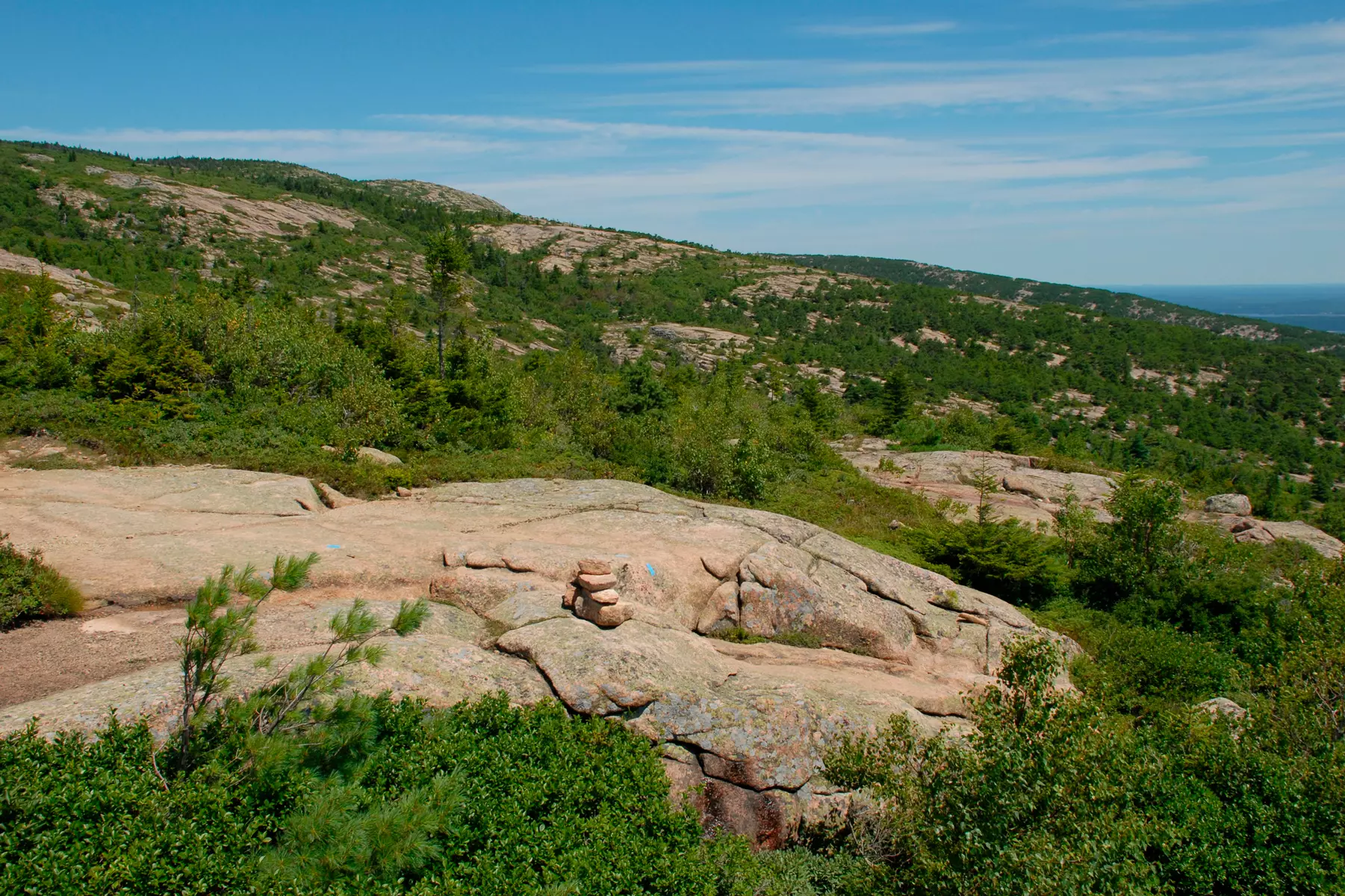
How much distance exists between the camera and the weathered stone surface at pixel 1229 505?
39656mm

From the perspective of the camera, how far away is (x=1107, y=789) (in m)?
7.73

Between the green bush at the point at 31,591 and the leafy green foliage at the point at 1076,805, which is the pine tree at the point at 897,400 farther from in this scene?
the green bush at the point at 31,591

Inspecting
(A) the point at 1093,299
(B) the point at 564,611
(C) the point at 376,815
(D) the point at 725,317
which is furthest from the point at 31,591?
(A) the point at 1093,299

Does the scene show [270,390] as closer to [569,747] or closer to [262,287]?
[569,747]

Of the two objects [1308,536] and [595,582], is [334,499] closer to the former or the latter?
[595,582]

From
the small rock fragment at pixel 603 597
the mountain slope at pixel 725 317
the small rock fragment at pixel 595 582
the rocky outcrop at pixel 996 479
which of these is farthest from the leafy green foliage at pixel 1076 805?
the mountain slope at pixel 725 317

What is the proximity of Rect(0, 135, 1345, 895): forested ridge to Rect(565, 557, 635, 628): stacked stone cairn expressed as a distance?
8.62ft

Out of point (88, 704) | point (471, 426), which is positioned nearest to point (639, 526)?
point (88, 704)

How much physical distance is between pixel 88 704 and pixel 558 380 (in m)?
33.0

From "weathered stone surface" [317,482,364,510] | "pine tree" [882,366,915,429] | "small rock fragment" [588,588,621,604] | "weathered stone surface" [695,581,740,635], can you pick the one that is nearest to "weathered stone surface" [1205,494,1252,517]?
"pine tree" [882,366,915,429]

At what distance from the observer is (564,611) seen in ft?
42.8

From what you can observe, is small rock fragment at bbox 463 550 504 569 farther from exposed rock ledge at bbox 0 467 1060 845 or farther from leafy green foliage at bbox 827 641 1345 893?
leafy green foliage at bbox 827 641 1345 893

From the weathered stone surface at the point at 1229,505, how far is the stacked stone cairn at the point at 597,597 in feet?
130

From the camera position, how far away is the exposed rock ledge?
10.5 meters
